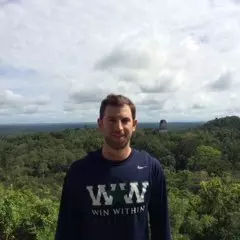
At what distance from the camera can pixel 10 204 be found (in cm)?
1034

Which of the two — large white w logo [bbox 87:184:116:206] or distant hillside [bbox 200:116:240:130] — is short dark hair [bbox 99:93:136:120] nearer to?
large white w logo [bbox 87:184:116:206]

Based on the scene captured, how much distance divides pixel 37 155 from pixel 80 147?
34.3ft

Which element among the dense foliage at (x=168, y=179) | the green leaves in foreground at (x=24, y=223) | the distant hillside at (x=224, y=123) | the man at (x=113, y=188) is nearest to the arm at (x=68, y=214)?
the man at (x=113, y=188)

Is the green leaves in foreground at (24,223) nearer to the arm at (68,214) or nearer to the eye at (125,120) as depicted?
the arm at (68,214)

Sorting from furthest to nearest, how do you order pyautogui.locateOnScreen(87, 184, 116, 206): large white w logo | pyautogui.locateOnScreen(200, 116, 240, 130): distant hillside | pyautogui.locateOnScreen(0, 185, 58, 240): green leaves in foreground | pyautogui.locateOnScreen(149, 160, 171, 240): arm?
pyautogui.locateOnScreen(200, 116, 240, 130): distant hillside
pyautogui.locateOnScreen(0, 185, 58, 240): green leaves in foreground
pyautogui.locateOnScreen(149, 160, 171, 240): arm
pyautogui.locateOnScreen(87, 184, 116, 206): large white w logo

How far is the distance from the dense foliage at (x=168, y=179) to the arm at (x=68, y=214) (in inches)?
45.1

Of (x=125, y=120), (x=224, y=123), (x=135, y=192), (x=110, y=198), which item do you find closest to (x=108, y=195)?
(x=110, y=198)

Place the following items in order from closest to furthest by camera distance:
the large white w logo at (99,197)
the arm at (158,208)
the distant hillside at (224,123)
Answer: the large white w logo at (99,197) → the arm at (158,208) → the distant hillside at (224,123)

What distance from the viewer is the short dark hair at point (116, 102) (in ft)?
6.69

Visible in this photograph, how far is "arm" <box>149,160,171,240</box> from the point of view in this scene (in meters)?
2.09

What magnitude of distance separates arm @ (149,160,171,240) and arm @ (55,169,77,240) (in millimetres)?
356

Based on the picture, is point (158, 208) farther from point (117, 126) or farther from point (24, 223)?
point (24, 223)

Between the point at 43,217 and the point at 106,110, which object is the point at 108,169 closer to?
the point at 106,110

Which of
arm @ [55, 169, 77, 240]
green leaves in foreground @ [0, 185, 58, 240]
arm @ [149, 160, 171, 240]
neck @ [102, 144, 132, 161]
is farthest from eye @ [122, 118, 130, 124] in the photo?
green leaves in foreground @ [0, 185, 58, 240]
